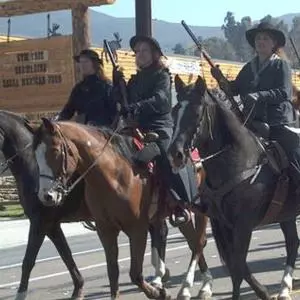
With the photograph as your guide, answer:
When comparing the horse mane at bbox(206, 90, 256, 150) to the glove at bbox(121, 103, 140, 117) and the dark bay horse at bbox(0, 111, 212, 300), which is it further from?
the dark bay horse at bbox(0, 111, 212, 300)

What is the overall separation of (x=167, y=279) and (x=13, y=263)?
414 centimetres

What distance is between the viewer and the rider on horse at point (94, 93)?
9836 millimetres

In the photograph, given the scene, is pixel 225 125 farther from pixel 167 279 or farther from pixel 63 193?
pixel 167 279

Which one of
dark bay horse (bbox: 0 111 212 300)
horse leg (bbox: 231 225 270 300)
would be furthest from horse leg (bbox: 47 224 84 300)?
horse leg (bbox: 231 225 270 300)

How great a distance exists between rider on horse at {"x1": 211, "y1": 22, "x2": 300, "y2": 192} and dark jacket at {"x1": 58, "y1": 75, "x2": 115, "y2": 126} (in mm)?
1652

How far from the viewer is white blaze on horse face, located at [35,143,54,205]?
24.9 ft

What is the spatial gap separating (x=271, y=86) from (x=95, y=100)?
240cm

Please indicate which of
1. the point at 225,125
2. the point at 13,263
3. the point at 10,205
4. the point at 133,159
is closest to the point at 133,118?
the point at 133,159

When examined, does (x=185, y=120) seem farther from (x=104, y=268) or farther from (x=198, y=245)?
(x=104, y=268)

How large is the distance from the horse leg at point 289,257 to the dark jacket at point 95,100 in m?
2.41

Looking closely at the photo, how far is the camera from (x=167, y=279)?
→ 10438 mm

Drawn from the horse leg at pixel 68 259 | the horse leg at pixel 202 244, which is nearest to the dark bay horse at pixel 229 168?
the horse leg at pixel 202 244

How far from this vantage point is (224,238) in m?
8.24

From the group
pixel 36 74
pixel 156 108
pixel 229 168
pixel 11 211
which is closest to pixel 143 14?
pixel 36 74
